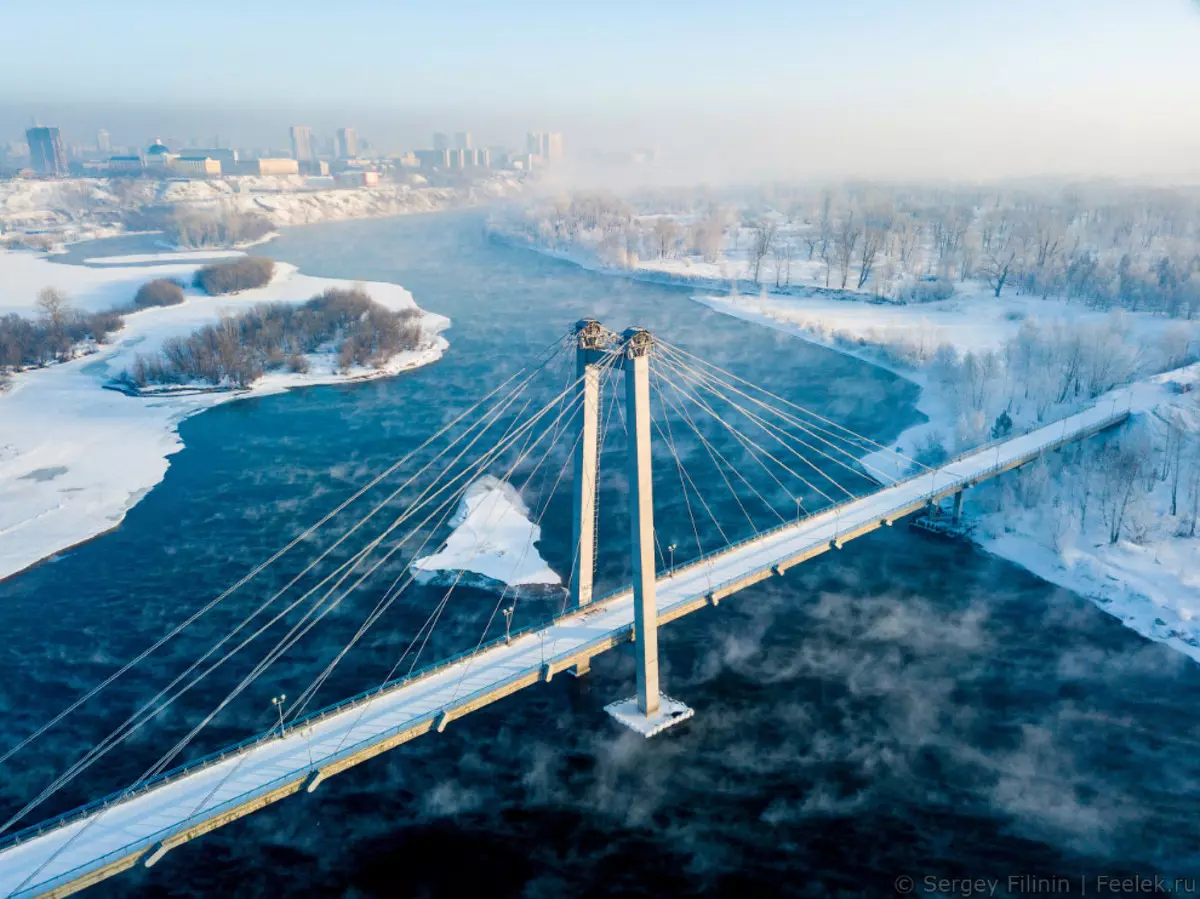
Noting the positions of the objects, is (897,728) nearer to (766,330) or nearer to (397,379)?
(397,379)

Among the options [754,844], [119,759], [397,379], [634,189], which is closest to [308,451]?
[397,379]

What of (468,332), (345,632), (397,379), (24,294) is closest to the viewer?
(345,632)

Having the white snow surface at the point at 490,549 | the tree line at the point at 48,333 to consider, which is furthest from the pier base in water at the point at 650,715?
the tree line at the point at 48,333

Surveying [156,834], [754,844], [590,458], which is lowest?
[754,844]

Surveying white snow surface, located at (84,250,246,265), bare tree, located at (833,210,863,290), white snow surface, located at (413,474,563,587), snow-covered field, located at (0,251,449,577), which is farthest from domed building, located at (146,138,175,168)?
white snow surface, located at (413,474,563,587)

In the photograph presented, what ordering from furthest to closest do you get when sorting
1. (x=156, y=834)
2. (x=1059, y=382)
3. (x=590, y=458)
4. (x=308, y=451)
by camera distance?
(x=1059, y=382) → (x=308, y=451) → (x=590, y=458) → (x=156, y=834)

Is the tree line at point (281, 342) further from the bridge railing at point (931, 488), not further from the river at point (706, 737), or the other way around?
the bridge railing at point (931, 488)

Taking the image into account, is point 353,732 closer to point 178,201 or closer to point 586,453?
point 586,453
